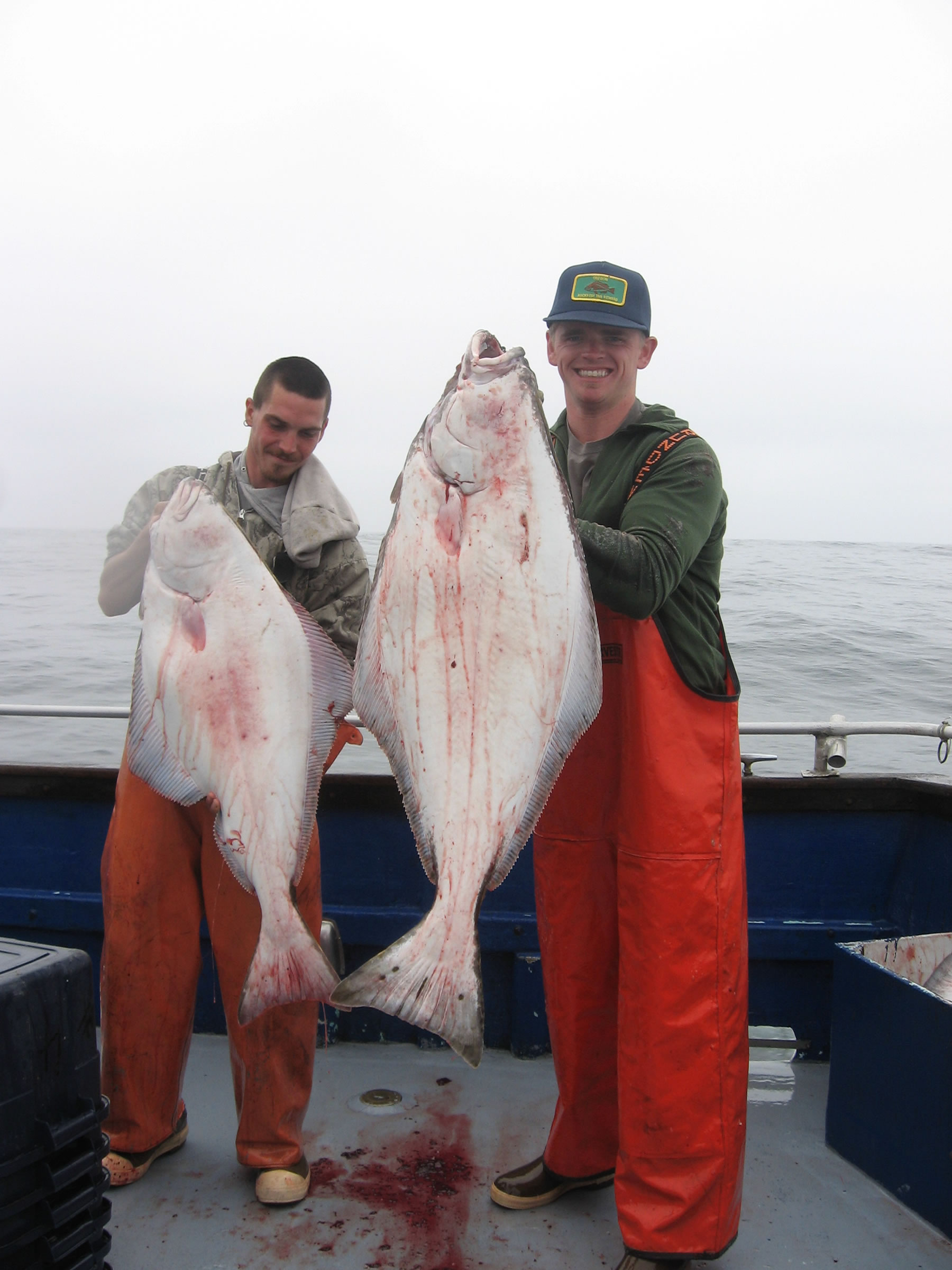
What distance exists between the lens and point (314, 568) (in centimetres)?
236

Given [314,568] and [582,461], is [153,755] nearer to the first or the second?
[314,568]

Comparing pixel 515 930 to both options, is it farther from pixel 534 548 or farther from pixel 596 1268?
pixel 534 548

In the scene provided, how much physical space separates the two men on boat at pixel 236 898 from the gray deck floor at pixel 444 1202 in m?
0.12

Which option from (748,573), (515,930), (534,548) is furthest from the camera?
(748,573)

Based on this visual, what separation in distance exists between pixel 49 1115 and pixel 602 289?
6.59ft

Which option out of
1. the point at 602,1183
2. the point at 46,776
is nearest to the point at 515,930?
the point at 602,1183

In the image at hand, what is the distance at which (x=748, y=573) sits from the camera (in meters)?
25.4

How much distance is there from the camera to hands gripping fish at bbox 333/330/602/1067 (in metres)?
1.69

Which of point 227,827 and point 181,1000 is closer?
point 227,827

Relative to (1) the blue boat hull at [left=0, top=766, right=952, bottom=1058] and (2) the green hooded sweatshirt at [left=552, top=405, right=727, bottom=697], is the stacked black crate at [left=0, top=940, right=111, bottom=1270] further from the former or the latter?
(1) the blue boat hull at [left=0, top=766, right=952, bottom=1058]

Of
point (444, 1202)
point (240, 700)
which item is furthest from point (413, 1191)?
point (240, 700)

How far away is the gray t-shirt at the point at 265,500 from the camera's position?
2.38 meters

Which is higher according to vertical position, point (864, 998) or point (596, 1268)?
point (864, 998)

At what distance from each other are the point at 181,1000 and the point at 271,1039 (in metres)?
0.27
